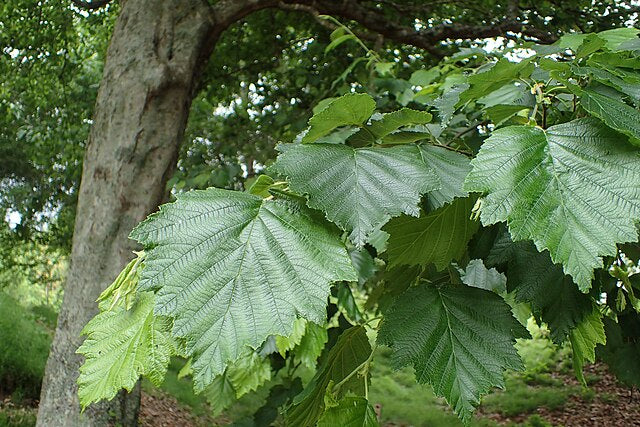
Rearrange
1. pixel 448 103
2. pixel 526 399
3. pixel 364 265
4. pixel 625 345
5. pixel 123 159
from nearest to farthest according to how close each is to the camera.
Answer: pixel 448 103
pixel 625 345
pixel 364 265
pixel 123 159
pixel 526 399

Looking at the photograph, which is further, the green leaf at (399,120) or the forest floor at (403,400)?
the forest floor at (403,400)

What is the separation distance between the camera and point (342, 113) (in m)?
0.67

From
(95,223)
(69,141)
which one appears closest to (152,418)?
(69,141)

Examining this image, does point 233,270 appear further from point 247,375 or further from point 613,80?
point 247,375

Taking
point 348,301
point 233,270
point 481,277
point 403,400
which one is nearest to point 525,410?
point 403,400

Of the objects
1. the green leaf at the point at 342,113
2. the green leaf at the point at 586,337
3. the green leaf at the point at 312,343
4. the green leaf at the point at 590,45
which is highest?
the green leaf at the point at 342,113

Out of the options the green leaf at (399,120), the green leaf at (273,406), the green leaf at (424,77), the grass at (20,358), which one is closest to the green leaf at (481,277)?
the green leaf at (399,120)

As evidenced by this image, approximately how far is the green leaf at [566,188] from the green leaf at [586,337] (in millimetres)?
250

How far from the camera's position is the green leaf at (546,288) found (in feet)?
2.49

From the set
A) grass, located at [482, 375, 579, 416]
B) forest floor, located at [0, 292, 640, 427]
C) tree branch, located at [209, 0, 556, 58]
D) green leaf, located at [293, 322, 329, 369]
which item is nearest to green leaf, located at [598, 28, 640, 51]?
green leaf, located at [293, 322, 329, 369]

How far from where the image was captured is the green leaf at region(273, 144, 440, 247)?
0.62 meters

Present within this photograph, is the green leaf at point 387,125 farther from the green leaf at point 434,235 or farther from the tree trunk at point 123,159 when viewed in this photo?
the tree trunk at point 123,159

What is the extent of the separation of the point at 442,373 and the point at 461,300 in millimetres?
103

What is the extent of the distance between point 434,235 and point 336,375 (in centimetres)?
26
